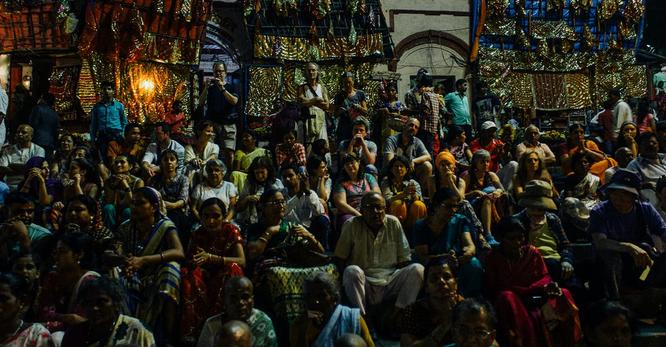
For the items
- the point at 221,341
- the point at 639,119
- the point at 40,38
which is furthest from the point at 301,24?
the point at 221,341

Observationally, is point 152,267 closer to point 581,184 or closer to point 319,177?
point 319,177

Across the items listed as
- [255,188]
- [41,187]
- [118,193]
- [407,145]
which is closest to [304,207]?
[255,188]

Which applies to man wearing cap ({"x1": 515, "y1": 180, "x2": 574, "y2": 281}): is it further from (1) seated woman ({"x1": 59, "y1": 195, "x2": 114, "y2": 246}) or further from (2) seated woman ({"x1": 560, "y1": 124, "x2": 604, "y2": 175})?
(1) seated woman ({"x1": 59, "y1": 195, "x2": 114, "y2": 246})

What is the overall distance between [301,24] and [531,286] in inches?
492

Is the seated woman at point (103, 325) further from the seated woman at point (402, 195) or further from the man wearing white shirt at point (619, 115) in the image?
the man wearing white shirt at point (619, 115)

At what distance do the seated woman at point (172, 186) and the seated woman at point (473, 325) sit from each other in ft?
13.2

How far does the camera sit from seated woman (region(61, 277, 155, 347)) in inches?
223

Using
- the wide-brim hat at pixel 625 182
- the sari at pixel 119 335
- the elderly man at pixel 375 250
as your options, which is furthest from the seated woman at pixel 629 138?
the sari at pixel 119 335

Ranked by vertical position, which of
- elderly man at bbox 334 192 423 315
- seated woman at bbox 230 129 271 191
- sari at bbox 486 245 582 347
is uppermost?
seated woman at bbox 230 129 271 191

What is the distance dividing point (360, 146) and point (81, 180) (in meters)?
3.83

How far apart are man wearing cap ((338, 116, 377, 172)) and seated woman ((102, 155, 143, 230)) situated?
2.87 meters

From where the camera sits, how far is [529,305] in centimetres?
667

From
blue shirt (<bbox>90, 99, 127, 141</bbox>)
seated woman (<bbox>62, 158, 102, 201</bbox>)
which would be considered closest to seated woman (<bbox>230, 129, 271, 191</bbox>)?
seated woman (<bbox>62, 158, 102, 201</bbox>)

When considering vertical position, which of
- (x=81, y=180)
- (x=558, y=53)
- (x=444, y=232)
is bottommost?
(x=444, y=232)
